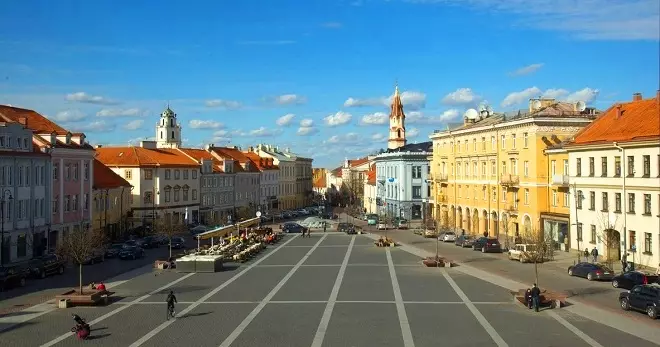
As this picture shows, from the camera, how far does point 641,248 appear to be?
1750 inches

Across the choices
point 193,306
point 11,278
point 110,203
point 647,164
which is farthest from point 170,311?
point 110,203

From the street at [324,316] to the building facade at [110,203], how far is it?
91.6ft

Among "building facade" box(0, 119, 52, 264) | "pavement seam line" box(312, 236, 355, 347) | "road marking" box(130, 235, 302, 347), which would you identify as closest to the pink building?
"building facade" box(0, 119, 52, 264)

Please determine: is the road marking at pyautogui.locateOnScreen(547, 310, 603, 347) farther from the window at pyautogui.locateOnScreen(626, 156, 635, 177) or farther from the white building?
the window at pyautogui.locateOnScreen(626, 156, 635, 177)

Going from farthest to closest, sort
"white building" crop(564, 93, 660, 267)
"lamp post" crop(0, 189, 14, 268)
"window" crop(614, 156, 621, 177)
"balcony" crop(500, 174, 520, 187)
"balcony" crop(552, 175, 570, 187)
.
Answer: "balcony" crop(500, 174, 520, 187) → "balcony" crop(552, 175, 570, 187) → "window" crop(614, 156, 621, 177) → "lamp post" crop(0, 189, 14, 268) → "white building" crop(564, 93, 660, 267)

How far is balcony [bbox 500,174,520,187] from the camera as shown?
6581 cm

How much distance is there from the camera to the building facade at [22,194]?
4841 centimetres

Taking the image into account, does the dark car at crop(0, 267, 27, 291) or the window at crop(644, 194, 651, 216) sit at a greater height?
the window at crop(644, 194, 651, 216)

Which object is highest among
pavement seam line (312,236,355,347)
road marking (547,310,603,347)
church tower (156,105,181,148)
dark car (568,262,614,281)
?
church tower (156,105,181,148)

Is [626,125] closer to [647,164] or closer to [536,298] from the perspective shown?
[647,164]

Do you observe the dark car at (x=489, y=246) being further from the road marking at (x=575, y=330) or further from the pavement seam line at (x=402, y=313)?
the road marking at (x=575, y=330)

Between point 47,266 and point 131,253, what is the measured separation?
11.4 m

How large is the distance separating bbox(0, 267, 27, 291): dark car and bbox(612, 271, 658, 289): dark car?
107 ft

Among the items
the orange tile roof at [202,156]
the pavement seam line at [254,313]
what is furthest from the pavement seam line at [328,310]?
the orange tile roof at [202,156]
